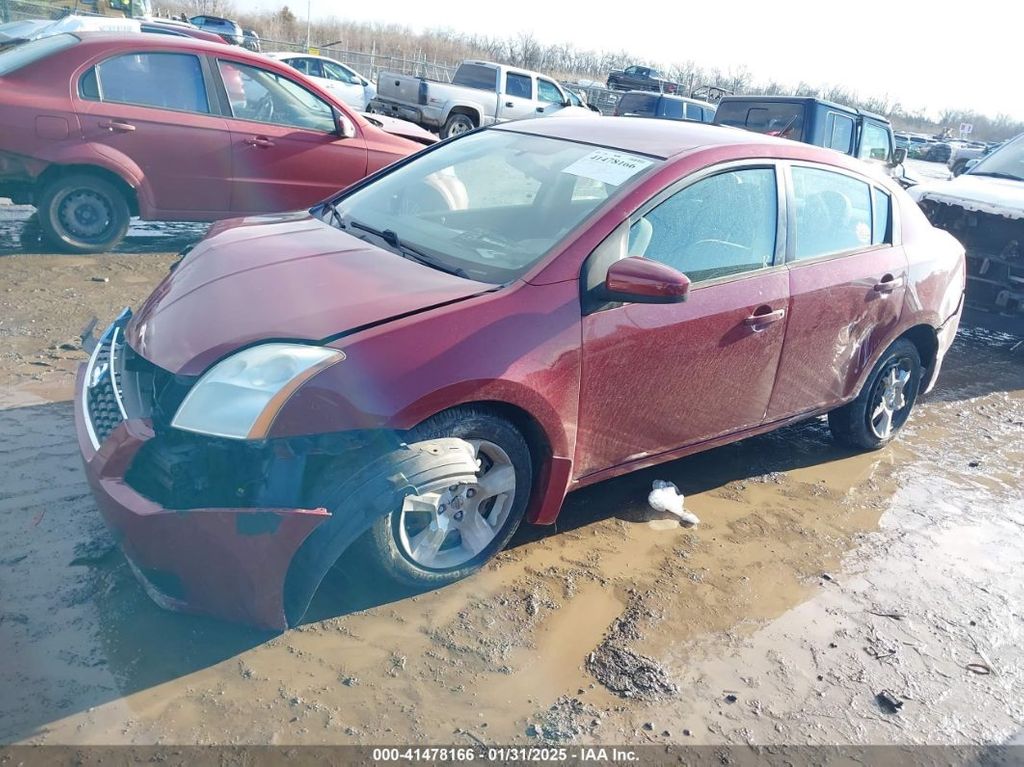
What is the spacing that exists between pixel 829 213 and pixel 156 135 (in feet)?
16.5

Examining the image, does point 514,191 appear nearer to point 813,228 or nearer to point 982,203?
point 813,228

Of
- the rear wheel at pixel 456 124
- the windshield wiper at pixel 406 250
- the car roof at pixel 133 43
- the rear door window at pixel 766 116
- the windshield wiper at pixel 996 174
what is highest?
the car roof at pixel 133 43

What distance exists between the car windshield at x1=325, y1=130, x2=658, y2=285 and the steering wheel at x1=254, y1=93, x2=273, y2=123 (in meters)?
3.27

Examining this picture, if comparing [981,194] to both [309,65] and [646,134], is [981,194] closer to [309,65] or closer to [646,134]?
[646,134]

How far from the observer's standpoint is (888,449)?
16.8 feet

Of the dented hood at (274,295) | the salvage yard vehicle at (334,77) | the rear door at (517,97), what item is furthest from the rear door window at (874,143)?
the salvage yard vehicle at (334,77)

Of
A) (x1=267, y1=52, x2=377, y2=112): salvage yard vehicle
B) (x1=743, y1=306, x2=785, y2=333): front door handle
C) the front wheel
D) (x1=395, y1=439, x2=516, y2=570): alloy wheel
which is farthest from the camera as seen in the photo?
(x1=267, y1=52, x2=377, y2=112): salvage yard vehicle

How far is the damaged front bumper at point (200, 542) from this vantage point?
8.11ft

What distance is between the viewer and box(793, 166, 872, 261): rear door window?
13.0ft

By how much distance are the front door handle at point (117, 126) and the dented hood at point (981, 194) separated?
6930 millimetres

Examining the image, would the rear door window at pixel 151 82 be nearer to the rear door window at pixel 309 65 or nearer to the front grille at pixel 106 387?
the front grille at pixel 106 387

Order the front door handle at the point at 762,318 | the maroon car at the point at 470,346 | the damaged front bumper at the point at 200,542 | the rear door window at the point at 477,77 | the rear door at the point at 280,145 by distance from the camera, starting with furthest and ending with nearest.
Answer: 1. the rear door window at the point at 477,77
2. the rear door at the point at 280,145
3. the front door handle at the point at 762,318
4. the maroon car at the point at 470,346
5. the damaged front bumper at the point at 200,542

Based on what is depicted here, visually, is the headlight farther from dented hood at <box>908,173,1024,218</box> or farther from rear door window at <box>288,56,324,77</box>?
rear door window at <box>288,56,324,77</box>

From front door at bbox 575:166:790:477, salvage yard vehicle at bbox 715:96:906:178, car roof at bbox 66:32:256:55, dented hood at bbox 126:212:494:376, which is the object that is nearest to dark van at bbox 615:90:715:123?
salvage yard vehicle at bbox 715:96:906:178
